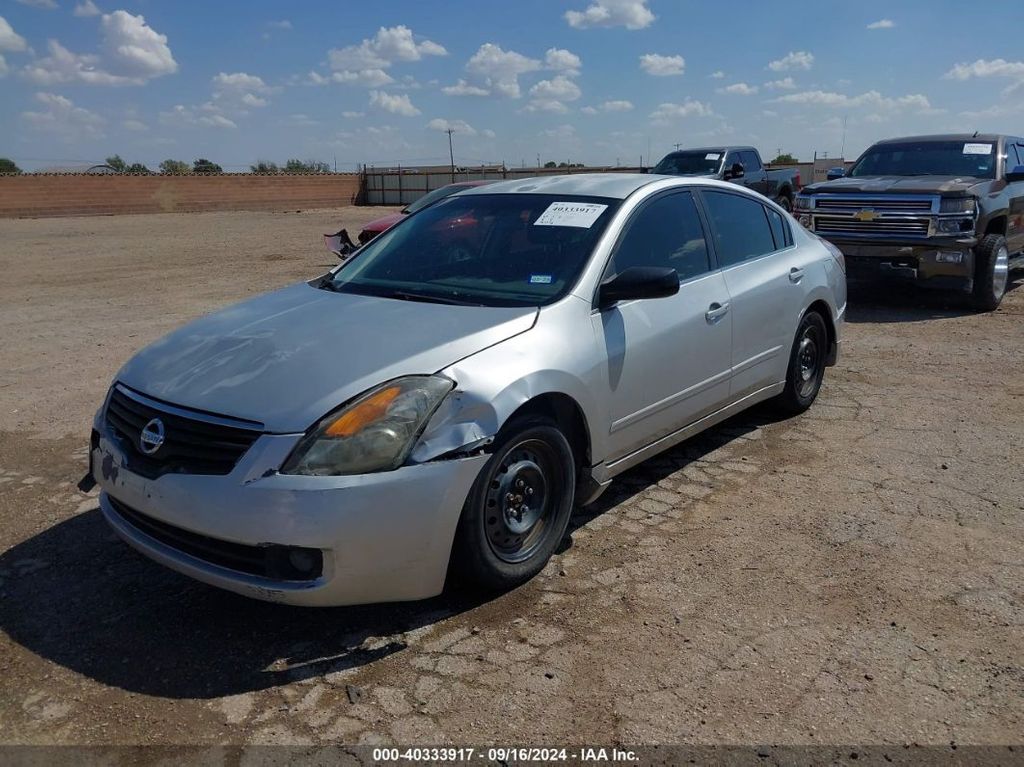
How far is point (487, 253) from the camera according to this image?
428 cm

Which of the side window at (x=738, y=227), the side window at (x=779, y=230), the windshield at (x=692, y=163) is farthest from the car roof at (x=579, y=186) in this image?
the windshield at (x=692, y=163)

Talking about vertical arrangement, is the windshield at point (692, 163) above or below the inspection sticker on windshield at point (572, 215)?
above

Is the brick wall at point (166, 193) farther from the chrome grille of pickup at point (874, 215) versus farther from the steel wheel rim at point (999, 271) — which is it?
the steel wheel rim at point (999, 271)

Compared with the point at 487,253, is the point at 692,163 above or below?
above

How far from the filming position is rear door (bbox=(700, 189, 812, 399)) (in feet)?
16.0

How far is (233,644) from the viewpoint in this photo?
127 inches

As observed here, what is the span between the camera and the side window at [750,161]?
20141 mm

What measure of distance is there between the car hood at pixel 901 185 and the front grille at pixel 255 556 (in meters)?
8.44

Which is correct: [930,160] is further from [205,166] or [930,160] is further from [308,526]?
[205,166]

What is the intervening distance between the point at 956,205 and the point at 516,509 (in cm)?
768

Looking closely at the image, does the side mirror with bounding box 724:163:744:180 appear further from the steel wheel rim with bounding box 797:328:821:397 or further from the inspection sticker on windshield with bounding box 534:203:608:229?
the inspection sticker on windshield with bounding box 534:203:608:229

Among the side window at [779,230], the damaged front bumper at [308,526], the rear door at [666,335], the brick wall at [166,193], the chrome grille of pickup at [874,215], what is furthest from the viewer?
the brick wall at [166,193]

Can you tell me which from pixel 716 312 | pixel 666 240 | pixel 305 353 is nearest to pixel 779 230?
pixel 716 312

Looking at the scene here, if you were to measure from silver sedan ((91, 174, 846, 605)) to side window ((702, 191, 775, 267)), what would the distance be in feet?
0.09
